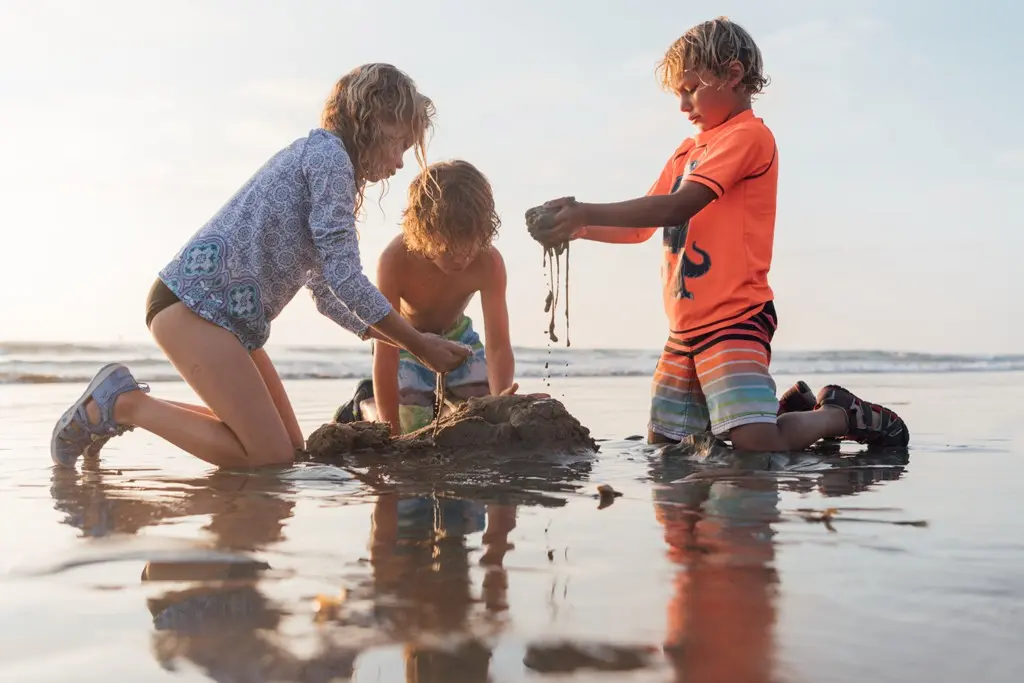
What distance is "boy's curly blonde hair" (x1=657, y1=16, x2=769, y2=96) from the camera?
4199 mm

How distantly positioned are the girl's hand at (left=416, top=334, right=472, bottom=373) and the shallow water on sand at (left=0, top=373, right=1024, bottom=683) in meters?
0.51

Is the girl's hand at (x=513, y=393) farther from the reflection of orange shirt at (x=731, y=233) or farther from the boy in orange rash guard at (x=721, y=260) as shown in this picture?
the reflection of orange shirt at (x=731, y=233)

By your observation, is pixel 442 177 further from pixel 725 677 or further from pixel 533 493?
pixel 725 677

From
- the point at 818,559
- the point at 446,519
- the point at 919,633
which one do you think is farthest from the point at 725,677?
the point at 446,519

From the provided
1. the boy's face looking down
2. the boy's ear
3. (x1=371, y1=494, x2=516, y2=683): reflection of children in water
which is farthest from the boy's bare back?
(x1=371, y1=494, x2=516, y2=683): reflection of children in water

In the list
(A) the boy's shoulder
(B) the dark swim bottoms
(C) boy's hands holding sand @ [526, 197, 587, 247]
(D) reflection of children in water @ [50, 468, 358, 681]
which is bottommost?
(D) reflection of children in water @ [50, 468, 358, 681]

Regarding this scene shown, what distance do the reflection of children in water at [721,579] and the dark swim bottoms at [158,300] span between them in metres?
2.07

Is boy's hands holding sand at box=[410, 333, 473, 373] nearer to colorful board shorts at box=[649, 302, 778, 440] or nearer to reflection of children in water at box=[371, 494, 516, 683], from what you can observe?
reflection of children in water at box=[371, 494, 516, 683]

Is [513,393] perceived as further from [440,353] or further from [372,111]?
[372,111]

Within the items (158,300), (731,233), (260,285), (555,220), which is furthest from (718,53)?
(158,300)

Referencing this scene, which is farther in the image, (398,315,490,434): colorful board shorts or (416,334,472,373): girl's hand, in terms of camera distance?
(398,315,490,434): colorful board shorts

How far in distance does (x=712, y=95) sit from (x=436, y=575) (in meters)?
3.11

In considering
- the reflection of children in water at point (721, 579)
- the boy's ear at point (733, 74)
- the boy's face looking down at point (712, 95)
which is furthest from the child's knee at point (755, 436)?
the boy's ear at point (733, 74)

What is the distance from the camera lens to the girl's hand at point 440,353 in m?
3.65
